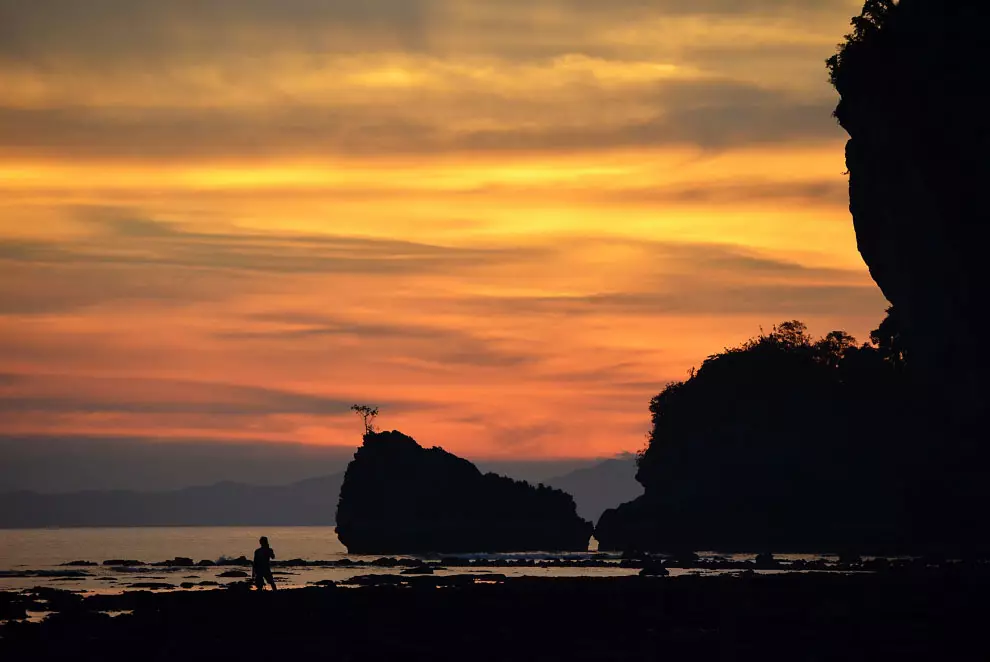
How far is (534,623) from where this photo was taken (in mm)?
41750

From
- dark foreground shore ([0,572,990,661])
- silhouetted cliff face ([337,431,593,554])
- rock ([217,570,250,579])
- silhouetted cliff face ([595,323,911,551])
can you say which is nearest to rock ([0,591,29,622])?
dark foreground shore ([0,572,990,661])

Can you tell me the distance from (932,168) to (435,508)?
8822cm

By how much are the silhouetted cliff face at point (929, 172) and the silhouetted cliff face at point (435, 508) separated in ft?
245

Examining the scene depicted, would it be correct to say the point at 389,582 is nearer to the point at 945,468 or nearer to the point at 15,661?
the point at 15,661

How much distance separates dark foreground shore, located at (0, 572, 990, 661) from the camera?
33.4 meters

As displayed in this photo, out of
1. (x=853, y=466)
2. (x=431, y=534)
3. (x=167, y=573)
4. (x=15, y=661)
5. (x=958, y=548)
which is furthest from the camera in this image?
(x=431, y=534)

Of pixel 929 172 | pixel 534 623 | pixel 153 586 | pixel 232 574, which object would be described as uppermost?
pixel 929 172

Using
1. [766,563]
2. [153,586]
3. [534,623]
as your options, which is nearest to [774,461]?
[766,563]

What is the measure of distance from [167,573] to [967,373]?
52439 mm

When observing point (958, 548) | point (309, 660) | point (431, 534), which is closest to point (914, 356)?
point (958, 548)

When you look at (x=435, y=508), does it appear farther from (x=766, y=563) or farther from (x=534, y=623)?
(x=534, y=623)

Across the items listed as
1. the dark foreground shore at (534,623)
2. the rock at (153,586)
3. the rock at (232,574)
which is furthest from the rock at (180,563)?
the dark foreground shore at (534,623)

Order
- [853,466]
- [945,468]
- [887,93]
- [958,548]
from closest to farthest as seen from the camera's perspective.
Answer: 1. [887,93]
2. [958,548]
3. [945,468]
4. [853,466]

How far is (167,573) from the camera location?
8931 cm
